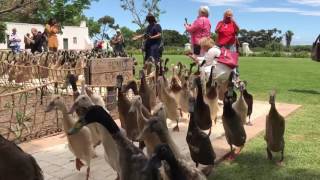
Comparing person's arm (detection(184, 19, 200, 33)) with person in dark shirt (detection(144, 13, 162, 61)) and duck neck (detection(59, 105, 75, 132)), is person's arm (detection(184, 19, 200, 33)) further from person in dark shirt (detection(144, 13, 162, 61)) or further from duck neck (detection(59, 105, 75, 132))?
duck neck (detection(59, 105, 75, 132))

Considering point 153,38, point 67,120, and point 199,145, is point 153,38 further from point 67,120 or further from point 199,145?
point 199,145

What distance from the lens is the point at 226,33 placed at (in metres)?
11.3

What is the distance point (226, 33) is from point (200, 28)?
2.94 feet

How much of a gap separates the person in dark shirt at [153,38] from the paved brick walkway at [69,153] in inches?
188

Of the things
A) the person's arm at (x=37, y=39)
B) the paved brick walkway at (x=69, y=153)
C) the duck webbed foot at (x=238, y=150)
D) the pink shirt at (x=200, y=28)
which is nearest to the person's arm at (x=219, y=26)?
the pink shirt at (x=200, y=28)

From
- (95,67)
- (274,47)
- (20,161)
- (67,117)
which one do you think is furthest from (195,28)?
(274,47)

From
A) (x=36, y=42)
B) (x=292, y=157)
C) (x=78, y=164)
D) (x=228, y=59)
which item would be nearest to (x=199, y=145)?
(x=78, y=164)

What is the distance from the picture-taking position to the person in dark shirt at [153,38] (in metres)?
13.5

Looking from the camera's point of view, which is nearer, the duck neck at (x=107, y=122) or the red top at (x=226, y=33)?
the duck neck at (x=107, y=122)

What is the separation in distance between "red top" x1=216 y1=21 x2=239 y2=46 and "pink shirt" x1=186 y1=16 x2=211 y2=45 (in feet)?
1.86

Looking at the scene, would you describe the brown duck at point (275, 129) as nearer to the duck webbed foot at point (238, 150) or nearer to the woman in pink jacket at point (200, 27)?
the duck webbed foot at point (238, 150)

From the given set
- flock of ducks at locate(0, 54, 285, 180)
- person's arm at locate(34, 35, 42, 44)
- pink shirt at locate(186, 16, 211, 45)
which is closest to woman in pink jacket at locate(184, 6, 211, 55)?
pink shirt at locate(186, 16, 211, 45)

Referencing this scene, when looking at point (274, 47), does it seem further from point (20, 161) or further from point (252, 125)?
point (20, 161)

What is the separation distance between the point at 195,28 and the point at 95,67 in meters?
2.88
